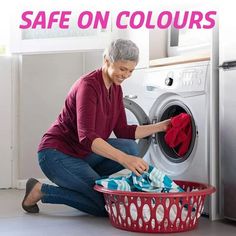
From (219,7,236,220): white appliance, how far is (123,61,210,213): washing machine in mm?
86

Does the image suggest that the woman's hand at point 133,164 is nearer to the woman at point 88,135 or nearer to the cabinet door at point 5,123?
the woman at point 88,135

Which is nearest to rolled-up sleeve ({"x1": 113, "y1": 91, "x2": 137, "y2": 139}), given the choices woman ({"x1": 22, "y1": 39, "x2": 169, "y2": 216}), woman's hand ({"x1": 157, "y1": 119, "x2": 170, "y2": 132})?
woman ({"x1": 22, "y1": 39, "x2": 169, "y2": 216})

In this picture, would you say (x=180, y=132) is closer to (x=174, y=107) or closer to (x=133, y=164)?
(x=174, y=107)

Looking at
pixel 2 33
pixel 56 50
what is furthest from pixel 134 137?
pixel 2 33

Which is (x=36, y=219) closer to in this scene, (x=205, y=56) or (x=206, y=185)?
(x=206, y=185)

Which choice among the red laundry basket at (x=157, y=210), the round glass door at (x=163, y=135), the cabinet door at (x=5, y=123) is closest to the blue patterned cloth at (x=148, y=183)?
the red laundry basket at (x=157, y=210)

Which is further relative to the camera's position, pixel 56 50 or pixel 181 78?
pixel 56 50

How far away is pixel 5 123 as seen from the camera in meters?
3.06

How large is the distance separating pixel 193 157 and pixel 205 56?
44 centimetres

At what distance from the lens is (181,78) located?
87.7 inches

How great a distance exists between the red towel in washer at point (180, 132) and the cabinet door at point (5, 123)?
1.24 m

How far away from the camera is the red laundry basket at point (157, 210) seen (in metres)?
1.84

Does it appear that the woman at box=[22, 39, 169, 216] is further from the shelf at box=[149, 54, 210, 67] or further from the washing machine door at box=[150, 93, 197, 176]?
the shelf at box=[149, 54, 210, 67]

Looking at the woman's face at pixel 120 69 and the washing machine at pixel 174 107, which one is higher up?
the woman's face at pixel 120 69
